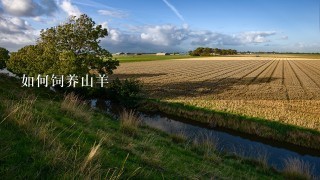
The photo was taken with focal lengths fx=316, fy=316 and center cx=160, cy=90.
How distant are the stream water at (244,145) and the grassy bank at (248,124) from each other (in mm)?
619

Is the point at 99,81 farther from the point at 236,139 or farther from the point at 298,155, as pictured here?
the point at 298,155

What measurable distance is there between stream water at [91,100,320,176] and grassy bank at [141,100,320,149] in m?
0.62

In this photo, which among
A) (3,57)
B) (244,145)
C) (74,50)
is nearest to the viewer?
(244,145)

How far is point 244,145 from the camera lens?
1000 inches

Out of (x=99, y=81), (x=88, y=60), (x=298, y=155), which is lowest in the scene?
(x=298, y=155)

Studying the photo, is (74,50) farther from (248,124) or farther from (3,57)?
(3,57)

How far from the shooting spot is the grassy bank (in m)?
25.8

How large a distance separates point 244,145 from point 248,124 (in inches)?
158

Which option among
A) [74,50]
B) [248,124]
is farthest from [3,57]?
[248,124]

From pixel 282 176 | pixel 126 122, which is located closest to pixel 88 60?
pixel 126 122

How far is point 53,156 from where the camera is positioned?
668 cm

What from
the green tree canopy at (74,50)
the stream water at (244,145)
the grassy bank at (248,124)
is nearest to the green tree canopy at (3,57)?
the green tree canopy at (74,50)

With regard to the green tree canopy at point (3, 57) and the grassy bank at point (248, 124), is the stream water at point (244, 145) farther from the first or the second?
the green tree canopy at point (3, 57)

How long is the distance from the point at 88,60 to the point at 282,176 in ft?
94.0
